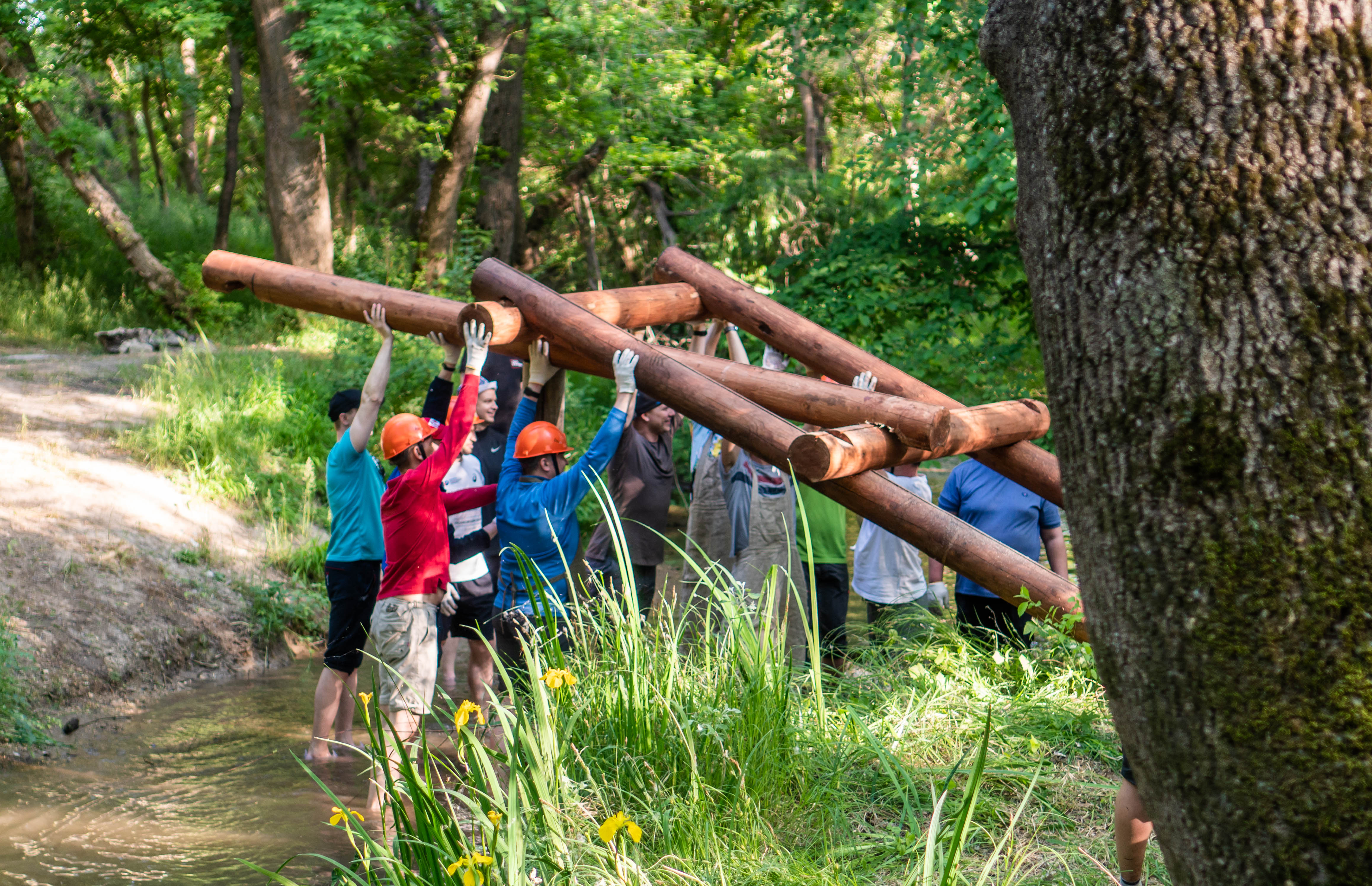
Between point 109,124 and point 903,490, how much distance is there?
30895mm

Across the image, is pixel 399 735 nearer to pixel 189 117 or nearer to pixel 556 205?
pixel 556 205

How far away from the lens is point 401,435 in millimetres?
5590

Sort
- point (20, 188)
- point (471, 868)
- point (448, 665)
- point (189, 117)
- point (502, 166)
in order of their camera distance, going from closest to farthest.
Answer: point (471, 868), point (448, 665), point (20, 188), point (502, 166), point (189, 117)

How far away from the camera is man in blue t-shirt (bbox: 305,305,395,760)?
5.78 meters

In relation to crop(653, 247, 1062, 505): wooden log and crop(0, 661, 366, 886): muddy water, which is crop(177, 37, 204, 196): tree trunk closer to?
crop(0, 661, 366, 886): muddy water

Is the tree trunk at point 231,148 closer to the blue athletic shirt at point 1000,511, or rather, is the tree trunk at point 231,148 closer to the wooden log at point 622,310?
the wooden log at point 622,310

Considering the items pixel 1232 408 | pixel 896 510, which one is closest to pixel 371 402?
pixel 896 510

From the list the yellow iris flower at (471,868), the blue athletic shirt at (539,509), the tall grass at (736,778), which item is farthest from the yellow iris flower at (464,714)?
the blue athletic shirt at (539,509)

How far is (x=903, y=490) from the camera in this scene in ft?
15.5

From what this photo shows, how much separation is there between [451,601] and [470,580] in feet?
0.55

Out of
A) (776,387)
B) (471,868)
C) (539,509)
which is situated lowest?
(471,868)

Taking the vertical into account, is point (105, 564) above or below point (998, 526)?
below

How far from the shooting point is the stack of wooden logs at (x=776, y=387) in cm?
457

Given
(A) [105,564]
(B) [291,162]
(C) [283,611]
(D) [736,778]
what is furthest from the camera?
(B) [291,162]
